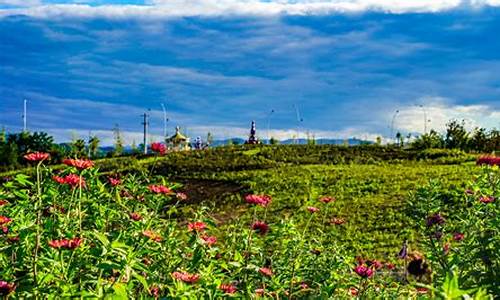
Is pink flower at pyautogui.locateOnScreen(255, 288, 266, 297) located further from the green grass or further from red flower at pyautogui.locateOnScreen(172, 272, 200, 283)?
the green grass

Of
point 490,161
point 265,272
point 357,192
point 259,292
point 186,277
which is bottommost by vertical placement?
point 357,192

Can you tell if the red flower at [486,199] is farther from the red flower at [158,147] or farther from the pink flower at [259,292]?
the red flower at [158,147]

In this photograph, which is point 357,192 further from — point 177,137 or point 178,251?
point 177,137

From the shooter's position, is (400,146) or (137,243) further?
(400,146)

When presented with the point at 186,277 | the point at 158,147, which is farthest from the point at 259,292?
the point at 158,147

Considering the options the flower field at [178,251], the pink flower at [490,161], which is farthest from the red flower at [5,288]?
the pink flower at [490,161]

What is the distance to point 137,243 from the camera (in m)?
3.30

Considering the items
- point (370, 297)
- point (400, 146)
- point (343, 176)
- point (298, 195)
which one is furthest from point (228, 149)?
point (370, 297)

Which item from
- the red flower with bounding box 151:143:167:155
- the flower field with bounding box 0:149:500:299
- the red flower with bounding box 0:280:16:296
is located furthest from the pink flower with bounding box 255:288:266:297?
the red flower with bounding box 0:280:16:296

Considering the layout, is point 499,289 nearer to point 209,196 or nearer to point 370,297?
point 370,297

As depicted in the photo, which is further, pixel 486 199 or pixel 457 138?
pixel 457 138

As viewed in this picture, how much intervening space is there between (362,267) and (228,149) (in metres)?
16.6

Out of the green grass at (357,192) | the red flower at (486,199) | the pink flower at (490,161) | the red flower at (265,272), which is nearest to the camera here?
the red flower at (265,272)

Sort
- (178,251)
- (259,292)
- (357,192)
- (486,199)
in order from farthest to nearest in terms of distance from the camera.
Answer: (357,192)
(486,199)
(259,292)
(178,251)
